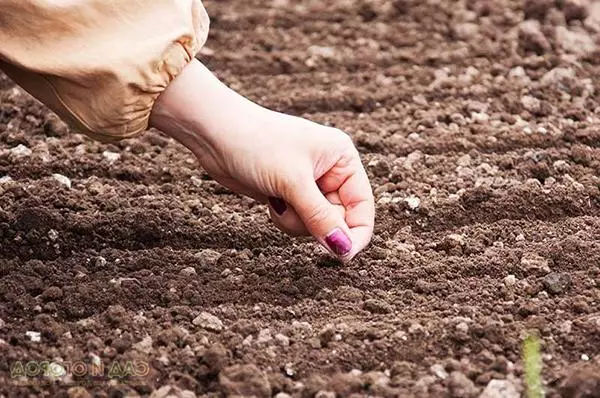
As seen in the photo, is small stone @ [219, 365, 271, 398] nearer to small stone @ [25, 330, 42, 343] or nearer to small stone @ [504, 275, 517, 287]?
small stone @ [25, 330, 42, 343]

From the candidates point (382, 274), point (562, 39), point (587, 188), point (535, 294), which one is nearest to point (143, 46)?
point (382, 274)

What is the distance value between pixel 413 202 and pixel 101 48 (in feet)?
2.73

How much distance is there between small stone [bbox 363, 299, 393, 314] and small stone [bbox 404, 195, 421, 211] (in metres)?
0.39

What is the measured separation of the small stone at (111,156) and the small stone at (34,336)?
73cm

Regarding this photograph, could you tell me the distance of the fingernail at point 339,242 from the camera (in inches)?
78.9

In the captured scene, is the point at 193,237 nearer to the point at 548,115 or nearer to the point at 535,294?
the point at 535,294

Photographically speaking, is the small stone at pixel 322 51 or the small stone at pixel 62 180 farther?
the small stone at pixel 322 51

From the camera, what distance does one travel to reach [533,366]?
187cm

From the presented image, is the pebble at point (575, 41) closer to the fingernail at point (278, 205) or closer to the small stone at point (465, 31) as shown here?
the small stone at point (465, 31)

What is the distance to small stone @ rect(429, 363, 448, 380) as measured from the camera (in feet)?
6.06

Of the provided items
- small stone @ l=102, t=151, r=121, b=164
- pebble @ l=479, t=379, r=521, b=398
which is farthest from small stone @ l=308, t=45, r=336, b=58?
pebble @ l=479, t=379, r=521, b=398

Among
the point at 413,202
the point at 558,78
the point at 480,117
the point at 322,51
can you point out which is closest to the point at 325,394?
the point at 413,202

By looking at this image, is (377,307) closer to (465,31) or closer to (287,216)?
(287,216)

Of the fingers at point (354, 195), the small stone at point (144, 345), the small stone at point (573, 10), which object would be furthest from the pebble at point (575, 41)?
the small stone at point (144, 345)
